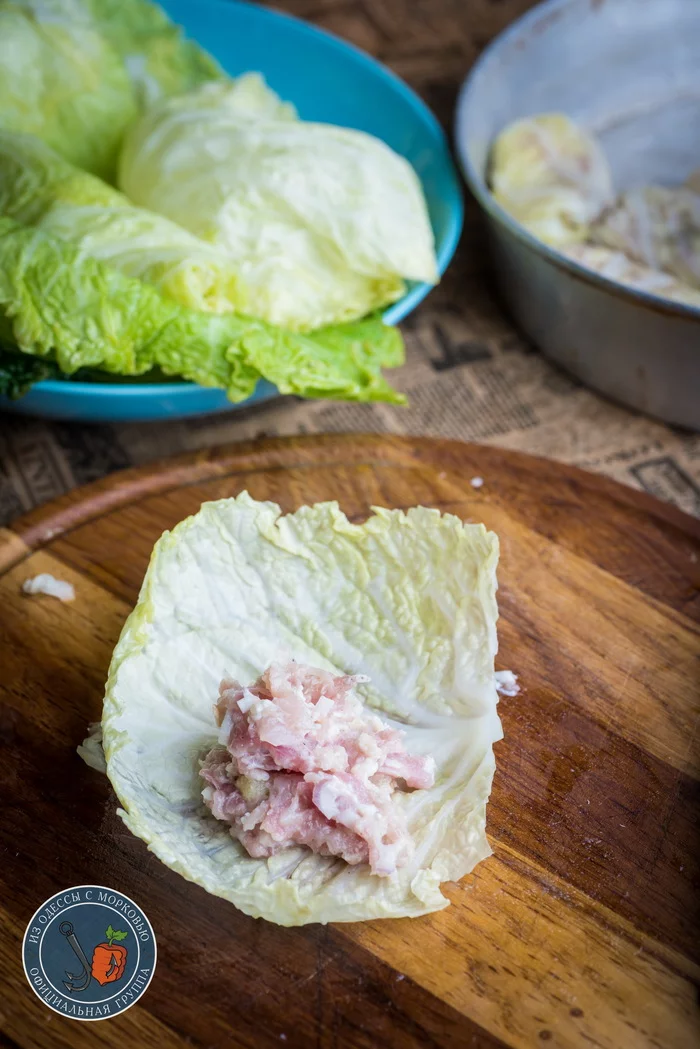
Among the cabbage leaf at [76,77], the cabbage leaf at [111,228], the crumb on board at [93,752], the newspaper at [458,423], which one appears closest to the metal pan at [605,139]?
the newspaper at [458,423]

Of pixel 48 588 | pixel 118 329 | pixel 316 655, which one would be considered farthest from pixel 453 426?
pixel 48 588

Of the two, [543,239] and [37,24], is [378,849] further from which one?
[37,24]

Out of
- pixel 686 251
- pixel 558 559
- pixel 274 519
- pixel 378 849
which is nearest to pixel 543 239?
pixel 686 251

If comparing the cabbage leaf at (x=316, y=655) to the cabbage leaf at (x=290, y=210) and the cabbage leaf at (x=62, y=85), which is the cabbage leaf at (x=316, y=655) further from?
the cabbage leaf at (x=62, y=85)

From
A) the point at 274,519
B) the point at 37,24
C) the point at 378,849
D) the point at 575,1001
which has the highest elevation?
the point at 37,24

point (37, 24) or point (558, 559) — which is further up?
point (37, 24)

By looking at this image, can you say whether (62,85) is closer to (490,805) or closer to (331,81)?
(331,81)
